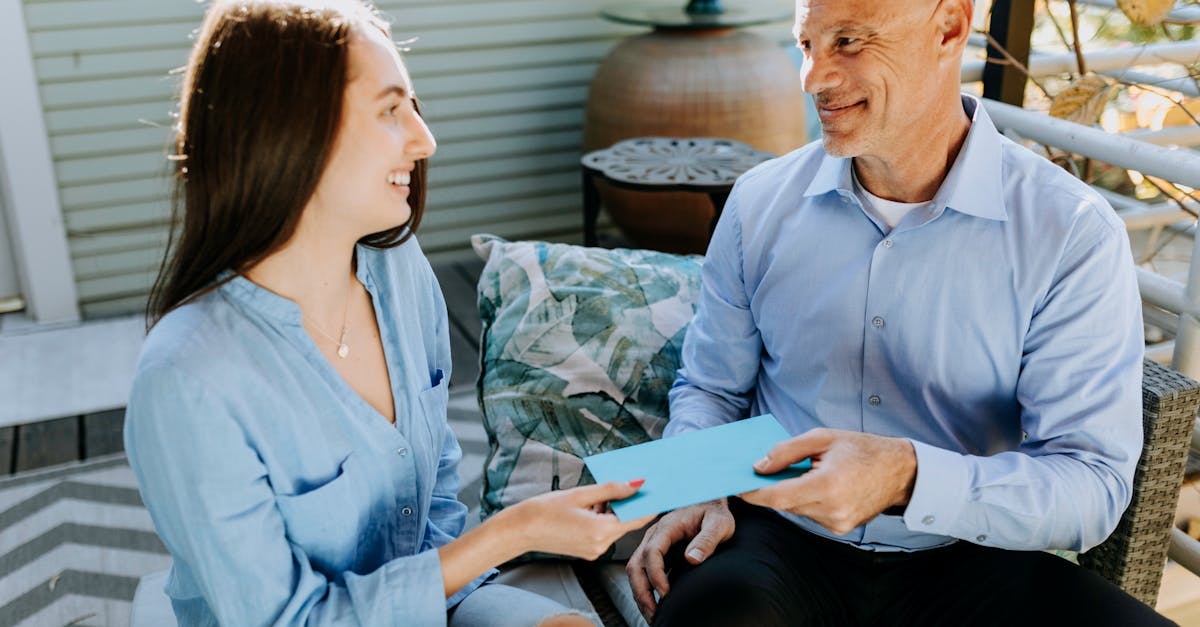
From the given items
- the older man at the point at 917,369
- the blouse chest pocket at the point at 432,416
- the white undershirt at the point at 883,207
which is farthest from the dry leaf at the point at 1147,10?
the blouse chest pocket at the point at 432,416

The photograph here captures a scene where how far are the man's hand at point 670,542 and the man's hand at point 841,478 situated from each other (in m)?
0.22

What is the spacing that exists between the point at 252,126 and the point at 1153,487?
129 centimetres

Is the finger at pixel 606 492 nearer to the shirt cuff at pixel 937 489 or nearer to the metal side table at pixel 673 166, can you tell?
the shirt cuff at pixel 937 489

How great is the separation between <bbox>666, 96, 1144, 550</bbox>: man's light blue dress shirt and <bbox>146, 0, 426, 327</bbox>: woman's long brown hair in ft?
2.41

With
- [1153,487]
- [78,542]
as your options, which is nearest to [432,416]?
[1153,487]

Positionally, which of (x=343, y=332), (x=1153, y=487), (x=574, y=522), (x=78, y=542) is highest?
(x=343, y=332)

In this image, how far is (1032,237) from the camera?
4.99 ft

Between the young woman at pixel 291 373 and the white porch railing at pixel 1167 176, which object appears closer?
the young woman at pixel 291 373

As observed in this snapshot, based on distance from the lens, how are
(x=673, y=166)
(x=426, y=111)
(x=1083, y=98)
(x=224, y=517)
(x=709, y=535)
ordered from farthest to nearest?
1. (x=426, y=111)
2. (x=673, y=166)
3. (x=1083, y=98)
4. (x=709, y=535)
5. (x=224, y=517)

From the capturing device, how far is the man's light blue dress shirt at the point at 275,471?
1.22m

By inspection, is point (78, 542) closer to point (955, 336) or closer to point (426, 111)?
point (955, 336)

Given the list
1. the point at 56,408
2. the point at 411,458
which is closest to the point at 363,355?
the point at 411,458

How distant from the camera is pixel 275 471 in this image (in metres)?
1.30

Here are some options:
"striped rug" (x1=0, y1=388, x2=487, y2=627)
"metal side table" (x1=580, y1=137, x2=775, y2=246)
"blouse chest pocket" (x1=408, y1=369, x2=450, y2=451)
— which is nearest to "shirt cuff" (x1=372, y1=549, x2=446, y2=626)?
"blouse chest pocket" (x1=408, y1=369, x2=450, y2=451)
